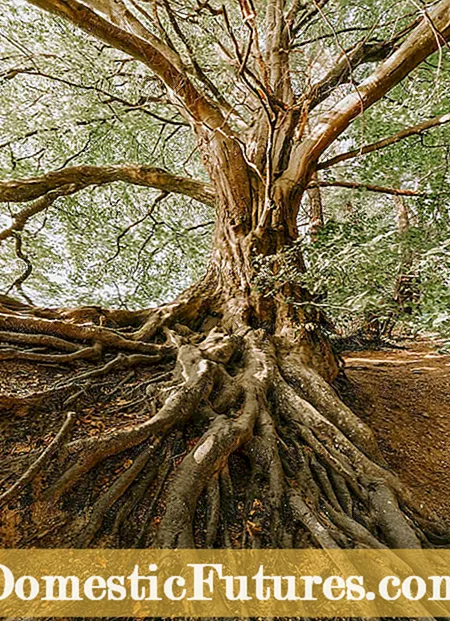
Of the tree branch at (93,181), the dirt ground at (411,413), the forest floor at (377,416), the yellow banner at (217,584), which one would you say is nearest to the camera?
the yellow banner at (217,584)

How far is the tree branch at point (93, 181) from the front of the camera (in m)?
4.17

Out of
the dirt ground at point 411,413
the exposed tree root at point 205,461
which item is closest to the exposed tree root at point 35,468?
the exposed tree root at point 205,461

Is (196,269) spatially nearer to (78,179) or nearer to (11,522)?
(78,179)

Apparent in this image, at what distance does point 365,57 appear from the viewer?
15.0 feet

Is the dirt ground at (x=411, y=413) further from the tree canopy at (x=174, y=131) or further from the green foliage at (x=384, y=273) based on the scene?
the tree canopy at (x=174, y=131)

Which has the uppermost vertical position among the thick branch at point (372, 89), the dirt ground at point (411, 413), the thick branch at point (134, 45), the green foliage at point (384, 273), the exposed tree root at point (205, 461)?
the thick branch at point (134, 45)

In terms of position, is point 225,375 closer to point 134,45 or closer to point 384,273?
point 384,273

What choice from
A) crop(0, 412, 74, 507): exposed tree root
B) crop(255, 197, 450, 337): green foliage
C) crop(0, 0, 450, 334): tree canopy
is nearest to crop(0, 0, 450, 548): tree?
crop(0, 412, 74, 507): exposed tree root

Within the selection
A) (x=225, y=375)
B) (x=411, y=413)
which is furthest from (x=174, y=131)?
(x=411, y=413)

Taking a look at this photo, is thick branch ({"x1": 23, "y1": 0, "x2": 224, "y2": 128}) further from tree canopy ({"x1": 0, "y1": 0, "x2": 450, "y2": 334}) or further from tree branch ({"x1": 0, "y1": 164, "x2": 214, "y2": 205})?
tree branch ({"x1": 0, "y1": 164, "x2": 214, "y2": 205})

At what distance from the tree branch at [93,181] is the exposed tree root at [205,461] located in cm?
194

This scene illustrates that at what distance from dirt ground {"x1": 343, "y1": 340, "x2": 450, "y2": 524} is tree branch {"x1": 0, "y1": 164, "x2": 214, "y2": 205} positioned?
3607mm

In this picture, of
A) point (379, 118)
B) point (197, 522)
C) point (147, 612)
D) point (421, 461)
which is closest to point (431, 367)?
point (421, 461)

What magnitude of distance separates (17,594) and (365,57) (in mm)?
6243
